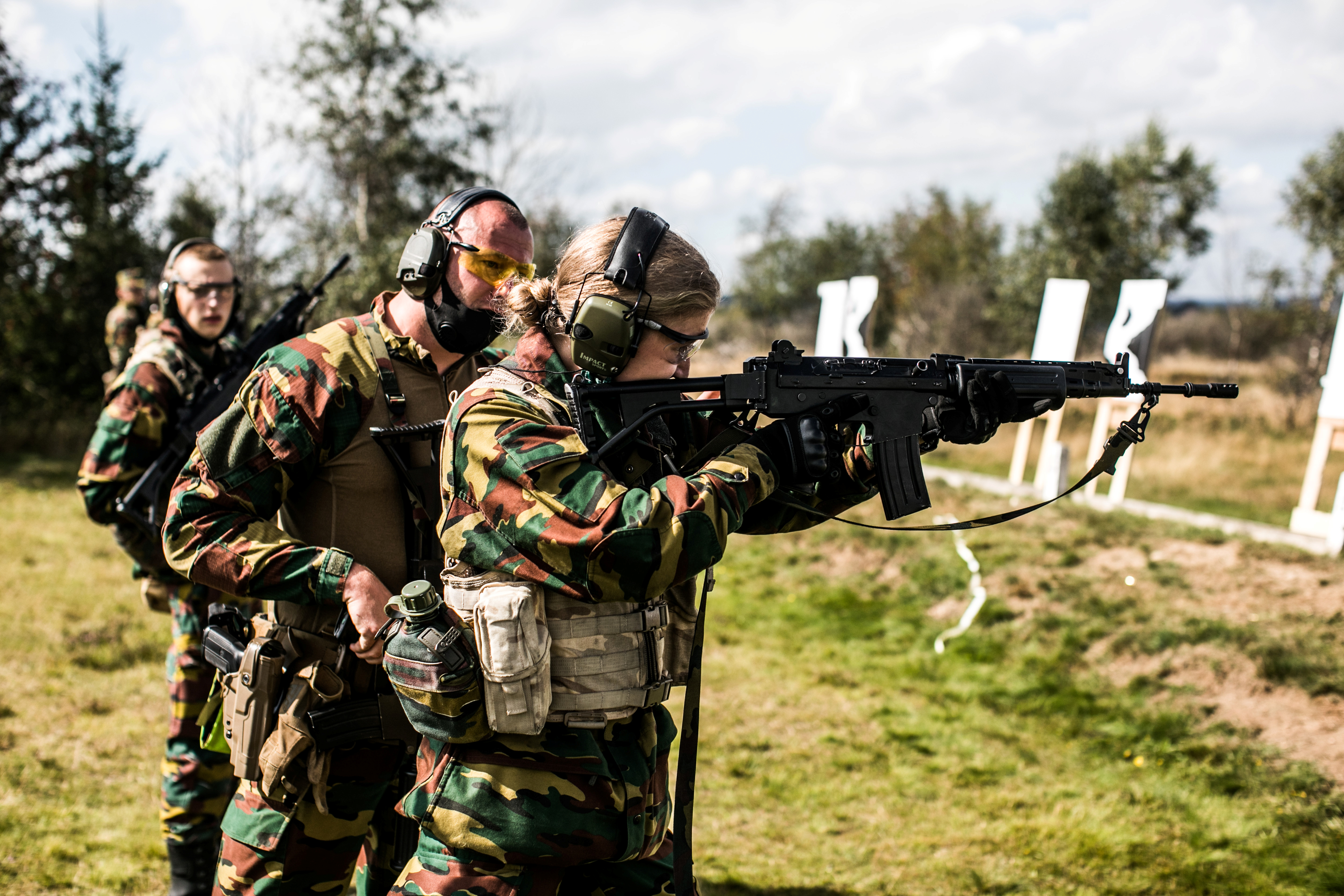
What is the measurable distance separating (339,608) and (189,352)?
2.17 m

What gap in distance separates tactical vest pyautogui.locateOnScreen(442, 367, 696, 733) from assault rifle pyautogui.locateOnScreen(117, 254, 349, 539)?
2.10 meters

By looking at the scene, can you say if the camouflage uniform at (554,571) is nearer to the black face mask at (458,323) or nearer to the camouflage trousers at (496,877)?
the camouflage trousers at (496,877)

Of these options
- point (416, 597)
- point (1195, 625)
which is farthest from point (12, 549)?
point (1195, 625)

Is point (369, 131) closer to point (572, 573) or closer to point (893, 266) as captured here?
point (572, 573)

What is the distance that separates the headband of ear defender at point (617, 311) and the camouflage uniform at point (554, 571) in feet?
0.53

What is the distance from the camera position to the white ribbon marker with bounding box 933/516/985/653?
689 cm

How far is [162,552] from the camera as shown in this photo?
3.69m

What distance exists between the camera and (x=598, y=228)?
2.13 metres

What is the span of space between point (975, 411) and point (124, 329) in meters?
12.0

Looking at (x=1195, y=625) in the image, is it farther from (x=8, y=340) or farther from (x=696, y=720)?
Result: (x=8, y=340)

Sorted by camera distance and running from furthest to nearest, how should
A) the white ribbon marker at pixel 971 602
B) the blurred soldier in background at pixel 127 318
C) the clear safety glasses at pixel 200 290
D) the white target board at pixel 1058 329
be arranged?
the blurred soldier in background at pixel 127 318 < the white target board at pixel 1058 329 < the white ribbon marker at pixel 971 602 < the clear safety glasses at pixel 200 290

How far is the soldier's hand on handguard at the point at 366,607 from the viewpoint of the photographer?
240cm

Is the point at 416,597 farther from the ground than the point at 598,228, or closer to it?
closer to it

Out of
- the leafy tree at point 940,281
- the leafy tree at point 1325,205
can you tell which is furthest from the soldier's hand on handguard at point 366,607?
the leafy tree at point 940,281
